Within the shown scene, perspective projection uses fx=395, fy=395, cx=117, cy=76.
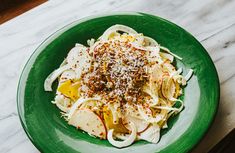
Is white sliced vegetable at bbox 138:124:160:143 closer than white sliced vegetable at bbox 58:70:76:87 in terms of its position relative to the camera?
Yes

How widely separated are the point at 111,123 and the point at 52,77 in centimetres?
24

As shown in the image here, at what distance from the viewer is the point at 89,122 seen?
980mm

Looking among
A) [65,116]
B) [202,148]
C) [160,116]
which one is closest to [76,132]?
[65,116]

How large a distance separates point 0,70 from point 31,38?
16 cm

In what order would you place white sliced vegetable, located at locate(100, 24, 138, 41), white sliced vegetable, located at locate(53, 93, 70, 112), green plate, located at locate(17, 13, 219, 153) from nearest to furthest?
1. green plate, located at locate(17, 13, 219, 153)
2. white sliced vegetable, located at locate(53, 93, 70, 112)
3. white sliced vegetable, located at locate(100, 24, 138, 41)

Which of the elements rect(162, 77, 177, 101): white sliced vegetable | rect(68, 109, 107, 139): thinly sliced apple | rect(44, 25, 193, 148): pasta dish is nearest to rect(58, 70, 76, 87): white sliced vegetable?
rect(44, 25, 193, 148): pasta dish

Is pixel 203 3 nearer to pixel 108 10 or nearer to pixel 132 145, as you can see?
pixel 108 10

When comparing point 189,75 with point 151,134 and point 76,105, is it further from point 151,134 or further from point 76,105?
point 76,105

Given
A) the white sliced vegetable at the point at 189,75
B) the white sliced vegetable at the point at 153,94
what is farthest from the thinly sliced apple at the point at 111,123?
the white sliced vegetable at the point at 189,75

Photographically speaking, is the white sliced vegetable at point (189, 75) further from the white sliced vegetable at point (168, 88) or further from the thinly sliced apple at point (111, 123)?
the thinly sliced apple at point (111, 123)

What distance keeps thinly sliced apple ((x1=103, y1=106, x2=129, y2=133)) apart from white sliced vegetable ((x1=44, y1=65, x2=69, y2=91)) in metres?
0.19

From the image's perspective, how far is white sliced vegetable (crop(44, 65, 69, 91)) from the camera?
42.7 inches

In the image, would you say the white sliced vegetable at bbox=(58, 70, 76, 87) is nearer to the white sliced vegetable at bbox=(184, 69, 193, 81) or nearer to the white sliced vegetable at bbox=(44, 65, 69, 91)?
the white sliced vegetable at bbox=(44, 65, 69, 91)

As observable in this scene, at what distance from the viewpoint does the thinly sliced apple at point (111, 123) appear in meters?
0.98
